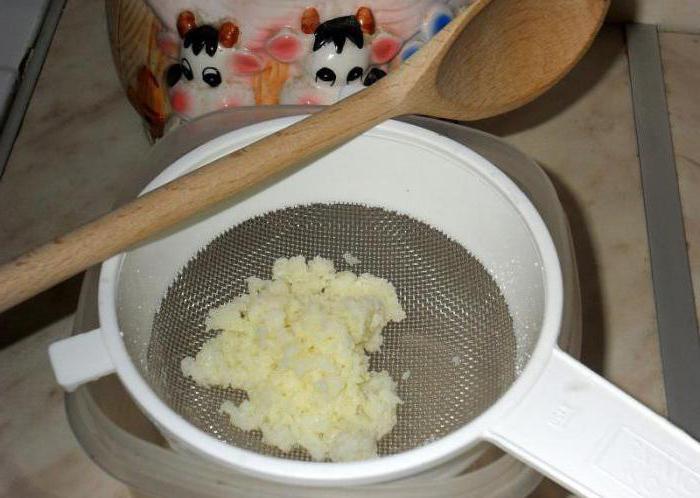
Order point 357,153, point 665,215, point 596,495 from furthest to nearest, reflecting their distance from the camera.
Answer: point 665,215 → point 357,153 → point 596,495

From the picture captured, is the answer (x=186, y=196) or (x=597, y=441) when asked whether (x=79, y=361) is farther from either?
(x=597, y=441)

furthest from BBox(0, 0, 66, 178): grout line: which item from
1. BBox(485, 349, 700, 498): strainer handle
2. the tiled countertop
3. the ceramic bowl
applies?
BBox(485, 349, 700, 498): strainer handle

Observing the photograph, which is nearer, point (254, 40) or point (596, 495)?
point (596, 495)

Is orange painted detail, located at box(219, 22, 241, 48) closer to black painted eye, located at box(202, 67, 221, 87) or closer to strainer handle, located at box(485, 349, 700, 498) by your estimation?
black painted eye, located at box(202, 67, 221, 87)

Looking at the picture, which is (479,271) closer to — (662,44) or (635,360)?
(635,360)

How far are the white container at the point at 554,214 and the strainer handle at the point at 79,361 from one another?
0.54 ft

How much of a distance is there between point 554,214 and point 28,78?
0.45 metres

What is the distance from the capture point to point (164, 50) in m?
0.53

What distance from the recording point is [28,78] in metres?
0.70

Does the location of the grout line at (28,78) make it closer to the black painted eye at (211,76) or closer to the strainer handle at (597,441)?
→ the black painted eye at (211,76)

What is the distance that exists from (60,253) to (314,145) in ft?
0.42

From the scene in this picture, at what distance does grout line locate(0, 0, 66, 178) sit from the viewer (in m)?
0.66

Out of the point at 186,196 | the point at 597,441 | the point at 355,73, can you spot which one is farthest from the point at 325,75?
the point at 597,441

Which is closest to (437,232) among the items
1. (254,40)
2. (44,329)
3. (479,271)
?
(479,271)
